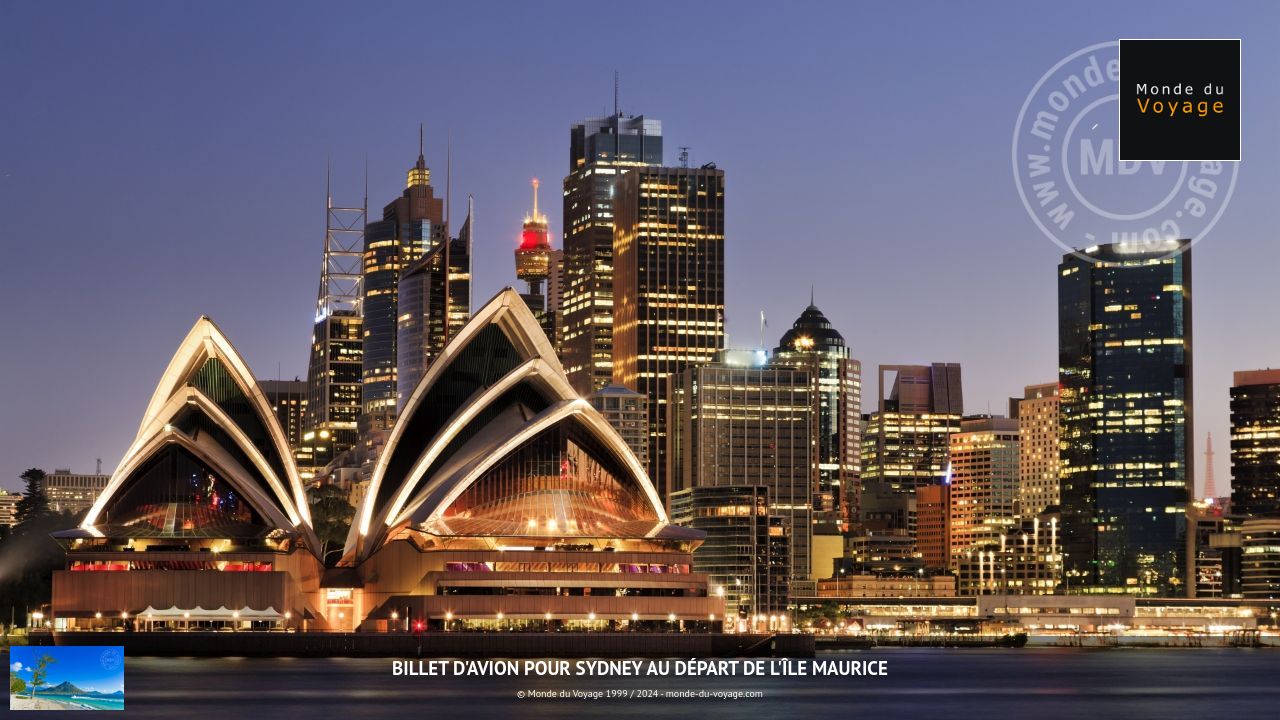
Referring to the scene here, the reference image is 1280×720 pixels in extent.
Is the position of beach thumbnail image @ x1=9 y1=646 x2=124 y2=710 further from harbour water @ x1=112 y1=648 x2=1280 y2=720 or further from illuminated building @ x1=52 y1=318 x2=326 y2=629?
illuminated building @ x1=52 y1=318 x2=326 y2=629

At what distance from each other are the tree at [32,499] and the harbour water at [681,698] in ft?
163

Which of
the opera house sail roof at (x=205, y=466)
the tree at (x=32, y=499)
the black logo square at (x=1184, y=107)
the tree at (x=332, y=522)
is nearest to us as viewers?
the black logo square at (x=1184, y=107)

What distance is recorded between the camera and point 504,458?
130125mm

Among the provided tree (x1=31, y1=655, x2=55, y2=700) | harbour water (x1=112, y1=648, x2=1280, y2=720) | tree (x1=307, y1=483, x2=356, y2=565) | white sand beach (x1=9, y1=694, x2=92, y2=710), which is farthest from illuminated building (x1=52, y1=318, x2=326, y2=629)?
white sand beach (x1=9, y1=694, x2=92, y2=710)

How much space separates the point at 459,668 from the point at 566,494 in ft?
49.6

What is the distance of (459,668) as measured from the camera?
4761 inches

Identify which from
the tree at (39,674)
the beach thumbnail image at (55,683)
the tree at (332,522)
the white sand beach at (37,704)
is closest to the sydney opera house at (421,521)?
the tree at (332,522)

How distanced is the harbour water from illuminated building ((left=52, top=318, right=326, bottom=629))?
4250 mm

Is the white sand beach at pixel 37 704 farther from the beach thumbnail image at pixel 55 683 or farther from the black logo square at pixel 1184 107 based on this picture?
the black logo square at pixel 1184 107

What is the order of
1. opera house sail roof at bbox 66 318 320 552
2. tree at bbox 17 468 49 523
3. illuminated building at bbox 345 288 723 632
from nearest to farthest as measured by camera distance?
illuminated building at bbox 345 288 723 632 → opera house sail roof at bbox 66 318 320 552 → tree at bbox 17 468 49 523

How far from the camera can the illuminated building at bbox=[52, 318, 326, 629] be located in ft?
417

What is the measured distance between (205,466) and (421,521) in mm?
14369

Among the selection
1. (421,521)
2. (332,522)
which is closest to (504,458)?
(421,521)

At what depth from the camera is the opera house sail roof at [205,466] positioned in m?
129
